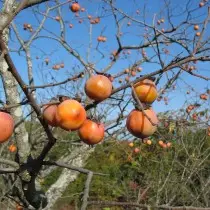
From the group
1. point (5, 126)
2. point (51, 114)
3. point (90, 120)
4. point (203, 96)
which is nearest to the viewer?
point (5, 126)

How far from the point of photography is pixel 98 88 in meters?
1.26

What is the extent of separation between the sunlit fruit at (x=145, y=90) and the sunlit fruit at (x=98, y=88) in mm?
125

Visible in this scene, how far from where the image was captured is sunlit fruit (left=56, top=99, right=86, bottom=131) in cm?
119

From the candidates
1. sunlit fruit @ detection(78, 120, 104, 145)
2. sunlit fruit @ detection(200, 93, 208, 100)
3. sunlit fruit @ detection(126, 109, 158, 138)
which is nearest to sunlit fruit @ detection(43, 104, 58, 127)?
sunlit fruit @ detection(78, 120, 104, 145)

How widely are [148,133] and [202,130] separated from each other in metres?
5.98

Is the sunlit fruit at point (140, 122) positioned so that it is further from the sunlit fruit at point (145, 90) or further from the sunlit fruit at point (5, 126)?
the sunlit fruit at point (5, 126)

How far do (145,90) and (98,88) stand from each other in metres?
0.20

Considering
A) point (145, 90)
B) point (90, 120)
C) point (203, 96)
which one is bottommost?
point (90, 120)

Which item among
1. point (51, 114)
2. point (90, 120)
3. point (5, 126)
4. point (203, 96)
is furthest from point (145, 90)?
point (203, 96)

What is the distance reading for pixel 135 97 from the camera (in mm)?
1275

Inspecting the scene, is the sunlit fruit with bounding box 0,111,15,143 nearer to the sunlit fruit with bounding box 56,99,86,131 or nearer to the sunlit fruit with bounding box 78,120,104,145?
the sunlit fruit with bounding box 56,99,86,131

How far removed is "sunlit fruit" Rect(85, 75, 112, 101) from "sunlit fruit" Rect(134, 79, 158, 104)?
4.9 inches

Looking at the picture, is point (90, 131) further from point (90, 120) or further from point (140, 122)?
point (140, 122)

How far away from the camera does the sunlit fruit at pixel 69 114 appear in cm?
119
